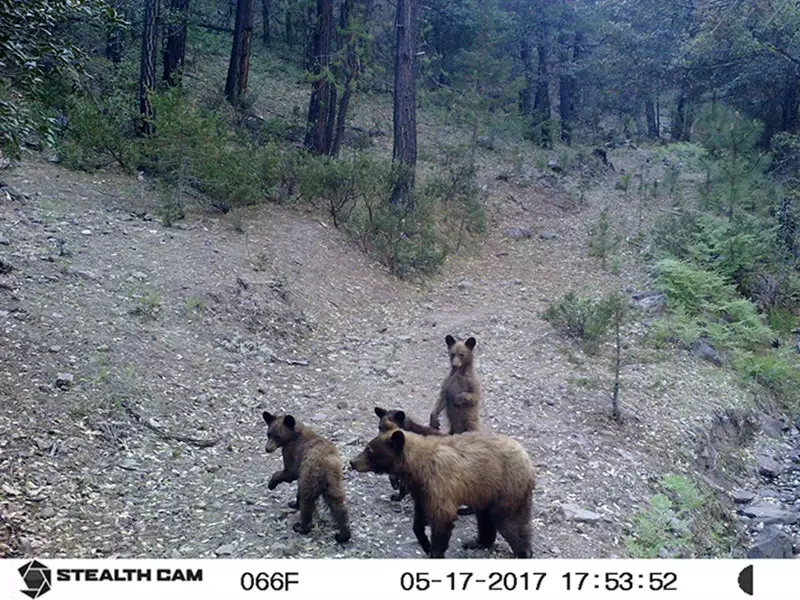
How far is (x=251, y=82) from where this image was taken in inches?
946

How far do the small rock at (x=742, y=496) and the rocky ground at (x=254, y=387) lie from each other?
1.4 inches

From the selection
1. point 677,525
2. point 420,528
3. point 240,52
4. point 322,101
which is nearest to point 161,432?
point 420,528

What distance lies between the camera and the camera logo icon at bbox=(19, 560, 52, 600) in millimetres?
3941

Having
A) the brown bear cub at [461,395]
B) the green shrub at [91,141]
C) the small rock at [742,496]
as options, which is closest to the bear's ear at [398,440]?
the brown bear cub at [461,395]

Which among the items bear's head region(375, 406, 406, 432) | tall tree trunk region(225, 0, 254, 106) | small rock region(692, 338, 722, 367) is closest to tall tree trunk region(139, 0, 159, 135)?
tall tree trunk region(225, 0, 254, 106)

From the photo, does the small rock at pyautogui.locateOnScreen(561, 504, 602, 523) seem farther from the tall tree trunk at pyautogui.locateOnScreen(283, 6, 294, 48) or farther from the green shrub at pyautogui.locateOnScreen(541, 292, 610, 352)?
the tall tree trunk at pyautogui.locateOnScreen(283, 6, 294, 48)

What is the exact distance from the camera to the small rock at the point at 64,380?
711 centimetres

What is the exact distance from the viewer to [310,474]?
18.9 feet

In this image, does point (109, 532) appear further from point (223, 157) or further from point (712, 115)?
point (712, 115)

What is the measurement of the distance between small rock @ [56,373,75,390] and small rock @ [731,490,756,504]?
7.31 metres

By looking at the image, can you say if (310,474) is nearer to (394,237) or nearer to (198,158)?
(198,158)

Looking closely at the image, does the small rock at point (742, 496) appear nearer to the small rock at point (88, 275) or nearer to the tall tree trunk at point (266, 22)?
the small rock at point (88, 275)

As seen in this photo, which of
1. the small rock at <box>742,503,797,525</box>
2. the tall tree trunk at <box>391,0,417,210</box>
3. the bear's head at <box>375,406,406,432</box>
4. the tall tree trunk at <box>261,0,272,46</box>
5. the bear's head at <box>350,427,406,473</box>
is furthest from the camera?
the tall tree trunk at <box>261,0,272,46</box>

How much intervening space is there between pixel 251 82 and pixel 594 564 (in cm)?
2226
